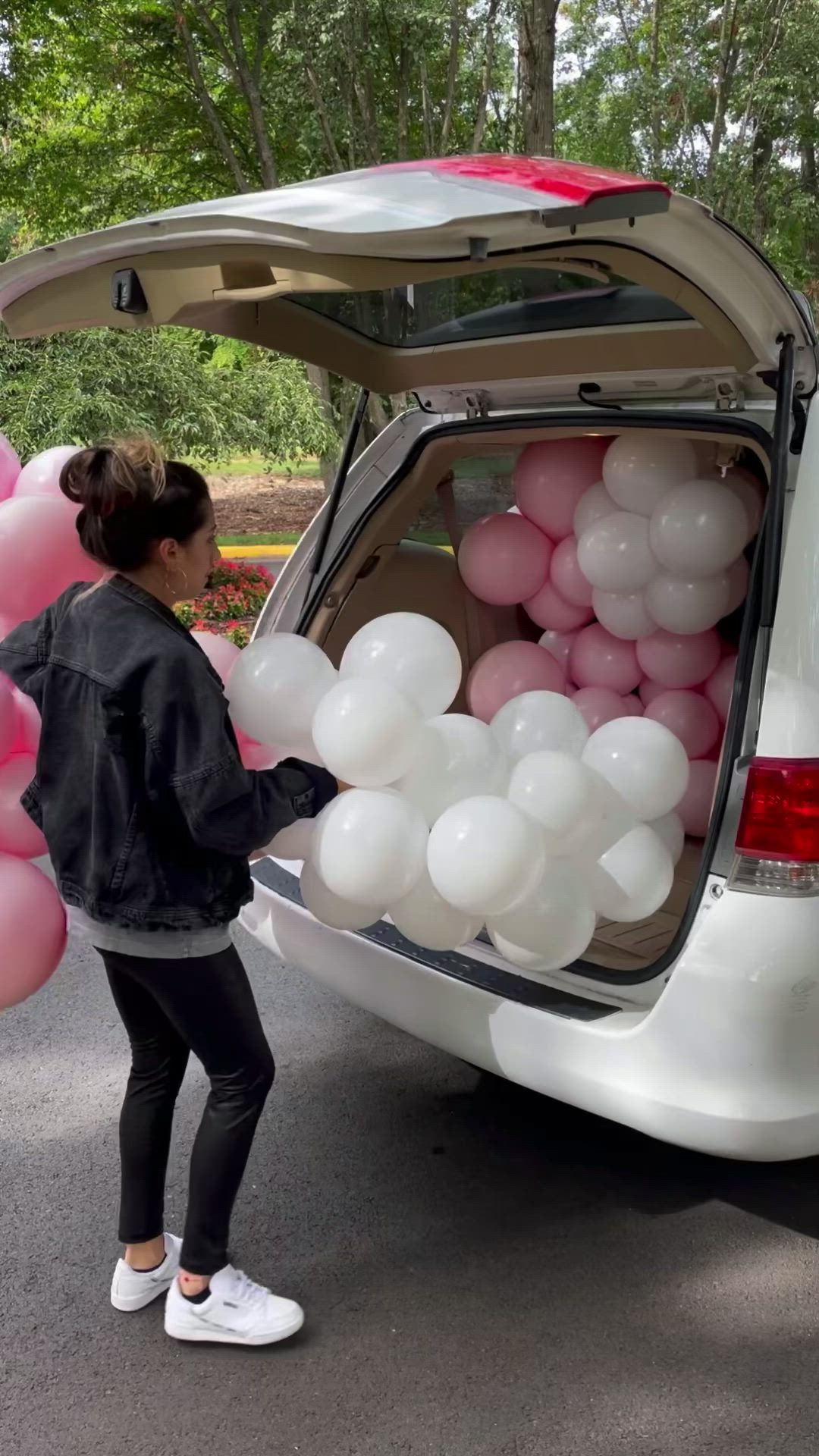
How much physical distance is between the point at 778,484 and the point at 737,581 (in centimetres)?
87

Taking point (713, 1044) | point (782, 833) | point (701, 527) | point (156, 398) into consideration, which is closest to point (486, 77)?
point (156, 398)

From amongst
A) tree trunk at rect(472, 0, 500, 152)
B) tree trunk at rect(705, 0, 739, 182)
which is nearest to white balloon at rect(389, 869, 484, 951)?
tree trunk at rect(472, 0, 500, 152)

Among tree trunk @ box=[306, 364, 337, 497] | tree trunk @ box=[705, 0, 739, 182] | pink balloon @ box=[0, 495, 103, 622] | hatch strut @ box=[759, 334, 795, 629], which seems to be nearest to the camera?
hatch strut @ box=[759, 334, 795, 629]

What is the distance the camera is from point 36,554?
2584 millimetres

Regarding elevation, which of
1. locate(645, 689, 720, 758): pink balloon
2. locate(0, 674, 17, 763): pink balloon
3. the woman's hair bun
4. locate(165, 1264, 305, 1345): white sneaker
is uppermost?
the woman's hair bun

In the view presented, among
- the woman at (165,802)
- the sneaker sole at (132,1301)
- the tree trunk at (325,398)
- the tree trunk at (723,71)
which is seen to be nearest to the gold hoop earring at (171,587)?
the woman at (165,802)

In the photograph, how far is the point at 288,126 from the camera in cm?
1157

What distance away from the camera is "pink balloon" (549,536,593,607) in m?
3.73

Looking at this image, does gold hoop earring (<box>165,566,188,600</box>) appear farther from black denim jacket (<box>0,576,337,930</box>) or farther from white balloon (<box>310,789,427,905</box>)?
white balloon (<box>310,789,427,905</box>)

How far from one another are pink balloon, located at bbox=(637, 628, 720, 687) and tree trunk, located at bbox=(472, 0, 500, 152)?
833 centimetres

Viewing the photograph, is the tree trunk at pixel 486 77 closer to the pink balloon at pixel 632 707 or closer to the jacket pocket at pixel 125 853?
the pink balloon at pixel 632 707

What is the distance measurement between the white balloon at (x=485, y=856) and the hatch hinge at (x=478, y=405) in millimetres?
1519

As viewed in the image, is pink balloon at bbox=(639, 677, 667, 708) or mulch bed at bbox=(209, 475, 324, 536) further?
mulch bed at bbox=(209, 475, 324, 536)

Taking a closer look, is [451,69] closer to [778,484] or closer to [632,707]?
[632,707]
